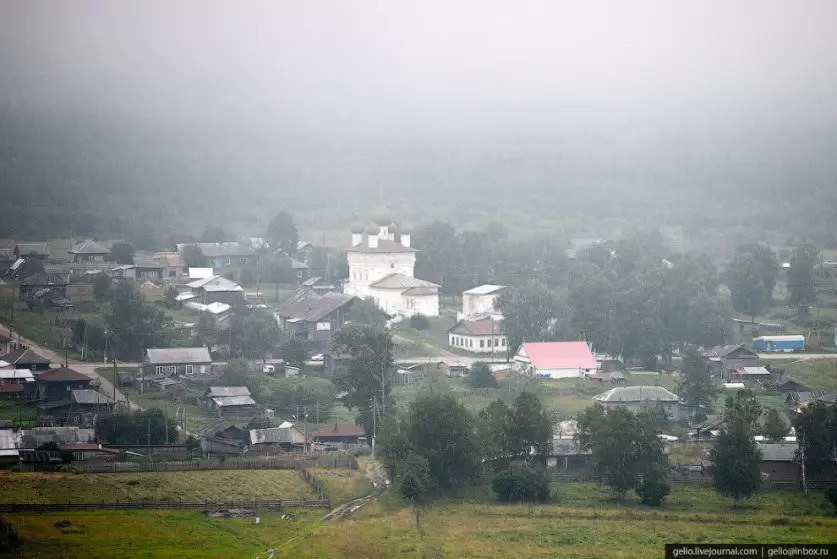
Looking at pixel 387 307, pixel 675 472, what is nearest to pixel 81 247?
pixel 387 307

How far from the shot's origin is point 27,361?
47.9 m

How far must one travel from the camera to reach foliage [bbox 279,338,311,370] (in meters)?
52.0

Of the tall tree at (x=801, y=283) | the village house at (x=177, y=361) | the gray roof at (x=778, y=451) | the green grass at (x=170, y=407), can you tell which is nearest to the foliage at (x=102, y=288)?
the village house at (x=177, y=361)

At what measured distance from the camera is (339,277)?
7306cm

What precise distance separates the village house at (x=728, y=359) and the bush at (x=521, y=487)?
18792 mm

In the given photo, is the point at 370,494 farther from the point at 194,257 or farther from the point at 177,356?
the point at 194,257

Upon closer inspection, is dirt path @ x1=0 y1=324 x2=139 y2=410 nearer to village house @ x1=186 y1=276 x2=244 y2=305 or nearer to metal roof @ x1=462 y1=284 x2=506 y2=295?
village house @ x1=186 y1=276 x2=244 y2=305

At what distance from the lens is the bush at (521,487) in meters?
35.8

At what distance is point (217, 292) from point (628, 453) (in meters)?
31.5

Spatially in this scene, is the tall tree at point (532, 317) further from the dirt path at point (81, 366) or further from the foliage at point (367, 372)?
the dirt path at point (81, 366)

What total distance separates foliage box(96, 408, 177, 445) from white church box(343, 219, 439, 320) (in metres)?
23.4

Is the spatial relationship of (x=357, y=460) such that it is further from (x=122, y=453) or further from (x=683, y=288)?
(x=683, y=288)

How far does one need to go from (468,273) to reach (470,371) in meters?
19.6

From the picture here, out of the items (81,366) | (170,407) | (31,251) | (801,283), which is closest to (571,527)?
(170,407)
